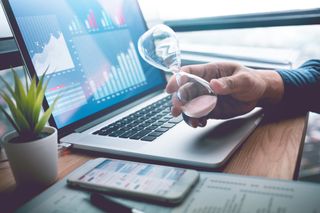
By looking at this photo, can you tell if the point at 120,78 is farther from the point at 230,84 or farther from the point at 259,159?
the point at 259,159

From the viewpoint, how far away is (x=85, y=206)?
48 cm

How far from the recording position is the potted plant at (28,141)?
0.55 m

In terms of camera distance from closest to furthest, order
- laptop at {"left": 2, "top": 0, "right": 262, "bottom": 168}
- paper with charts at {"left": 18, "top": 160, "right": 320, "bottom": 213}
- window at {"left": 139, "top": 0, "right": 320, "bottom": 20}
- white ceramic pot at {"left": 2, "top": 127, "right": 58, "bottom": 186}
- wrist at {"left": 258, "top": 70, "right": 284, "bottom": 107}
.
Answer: paper with charts at {"left": 18, "top": 160, "right": 320, "bottom": 213}
white ceramic pot at {"left": 2, "top": 127, "right": 58, "bottom": 186}
laptop at {"left": 2, "top": 0, "right": 262, "bottom": 168}
wrist at {"left": 258, "top": 70, "right": 284, "bottom": 107}
window at {"left": 139, "top": 0, "right": 320, "bottom": 20}

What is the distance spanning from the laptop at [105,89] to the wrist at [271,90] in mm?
41

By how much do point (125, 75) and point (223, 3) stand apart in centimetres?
70

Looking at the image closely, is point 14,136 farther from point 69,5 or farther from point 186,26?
point 186,26

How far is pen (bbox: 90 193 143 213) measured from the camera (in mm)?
452

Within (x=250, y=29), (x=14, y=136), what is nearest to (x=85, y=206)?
(x=14, y=136)

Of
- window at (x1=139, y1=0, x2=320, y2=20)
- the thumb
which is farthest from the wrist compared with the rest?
window at (x1=139, y1=0, x2=320, y2=20)

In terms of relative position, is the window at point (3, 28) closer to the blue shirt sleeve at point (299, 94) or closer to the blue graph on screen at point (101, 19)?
the blue graph on screen at point (101, 19)

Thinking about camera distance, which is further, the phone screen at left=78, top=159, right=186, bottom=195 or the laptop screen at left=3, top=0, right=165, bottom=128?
the laptop screen at left=3, top=0, right=165, bottom=128

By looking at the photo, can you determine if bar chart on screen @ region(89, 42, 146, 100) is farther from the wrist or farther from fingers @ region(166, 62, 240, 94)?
the wrist

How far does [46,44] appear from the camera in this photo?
76 cm

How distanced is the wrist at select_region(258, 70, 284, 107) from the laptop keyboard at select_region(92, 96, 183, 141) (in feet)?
0.70
